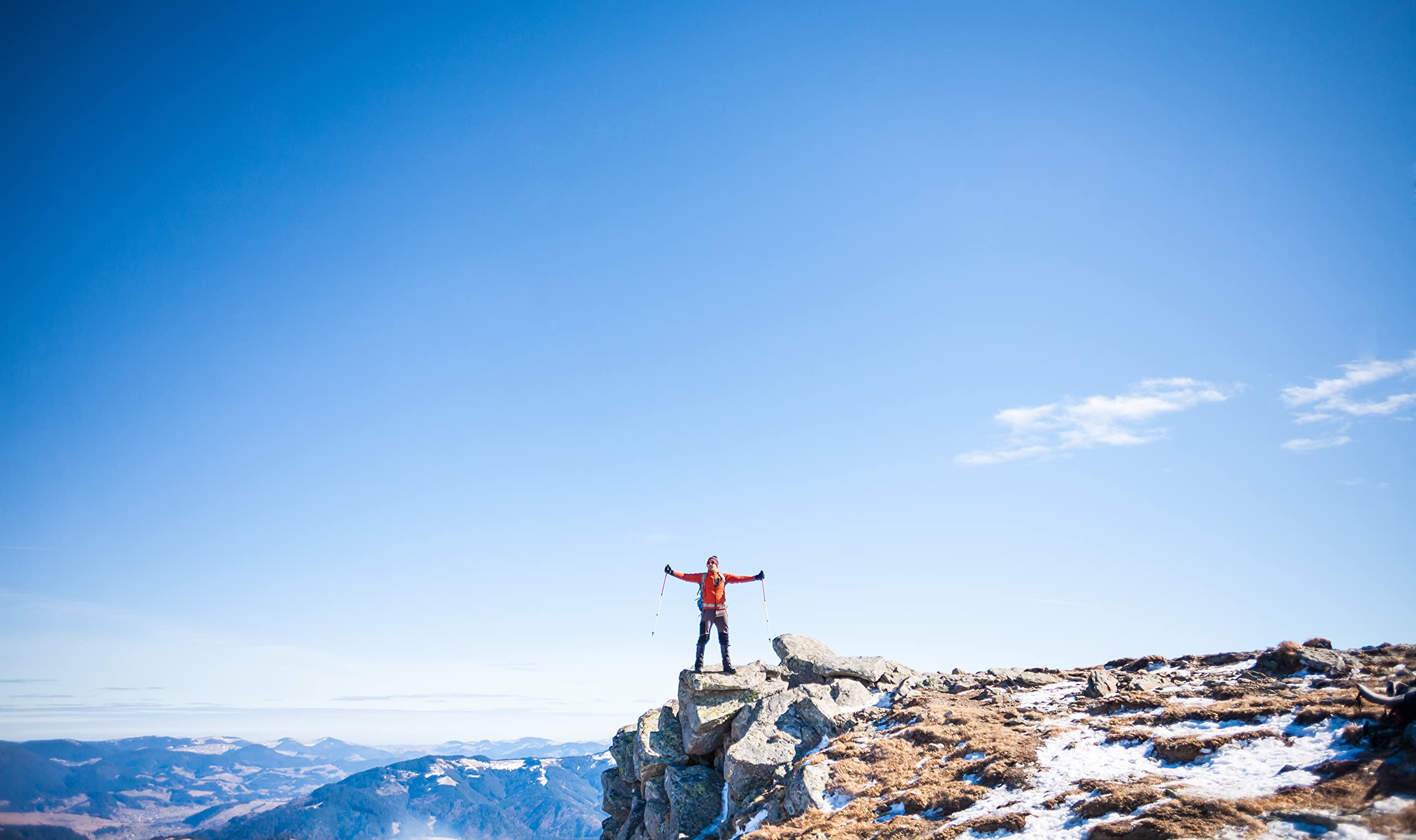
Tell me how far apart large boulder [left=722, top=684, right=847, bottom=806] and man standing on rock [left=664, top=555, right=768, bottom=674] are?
2.96 metres

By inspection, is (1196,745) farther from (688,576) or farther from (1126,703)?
(688,576)

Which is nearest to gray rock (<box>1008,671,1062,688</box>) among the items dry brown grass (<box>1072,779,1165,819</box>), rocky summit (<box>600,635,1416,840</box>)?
rocky summit (<box>600,635,1416,840</box>)

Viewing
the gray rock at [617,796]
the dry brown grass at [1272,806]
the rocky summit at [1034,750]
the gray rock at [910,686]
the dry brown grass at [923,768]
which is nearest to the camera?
the dry brown grass at [1272,806]

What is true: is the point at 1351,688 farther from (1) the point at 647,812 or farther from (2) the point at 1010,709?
(1) the point at 647,812

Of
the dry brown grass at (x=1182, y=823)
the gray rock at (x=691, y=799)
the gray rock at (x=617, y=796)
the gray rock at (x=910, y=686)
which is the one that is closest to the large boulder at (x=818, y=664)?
the gray rock at (x=910, y=686)

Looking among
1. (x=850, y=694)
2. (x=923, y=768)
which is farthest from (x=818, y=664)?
(x=923, y=768)

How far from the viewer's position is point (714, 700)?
3241 cm

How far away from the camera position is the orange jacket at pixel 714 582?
1182 inches

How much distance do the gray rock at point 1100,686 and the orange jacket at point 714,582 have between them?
575 inches

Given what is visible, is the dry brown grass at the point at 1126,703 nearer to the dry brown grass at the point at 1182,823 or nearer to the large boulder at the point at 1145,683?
the large boulder at the point at 1145,683

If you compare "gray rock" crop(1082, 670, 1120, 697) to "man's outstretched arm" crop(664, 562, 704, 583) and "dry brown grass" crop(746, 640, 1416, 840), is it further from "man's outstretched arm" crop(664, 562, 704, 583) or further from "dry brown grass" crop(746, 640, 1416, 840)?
"man's outstretched arm" crop(664, 562, 704, 583)

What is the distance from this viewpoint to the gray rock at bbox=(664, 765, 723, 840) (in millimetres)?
29688

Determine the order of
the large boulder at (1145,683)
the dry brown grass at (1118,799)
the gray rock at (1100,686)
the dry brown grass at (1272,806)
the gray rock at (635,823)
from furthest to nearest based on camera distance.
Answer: the gray rock at (635,823) → the gray rock at (1100,686) → the large boulder at (1145,683) → the dry brown grass at (1118,799) → the dry brown grass at (1272,806)

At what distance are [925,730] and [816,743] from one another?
4.95 meters
